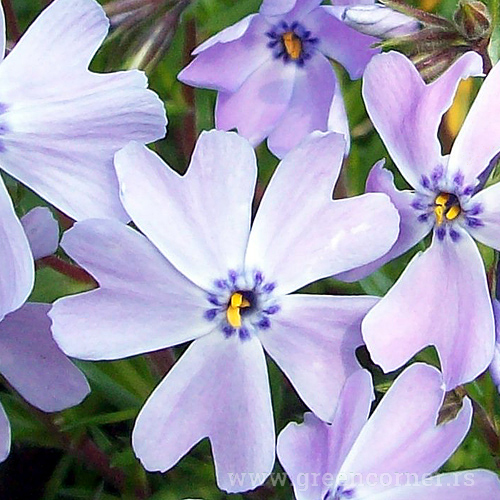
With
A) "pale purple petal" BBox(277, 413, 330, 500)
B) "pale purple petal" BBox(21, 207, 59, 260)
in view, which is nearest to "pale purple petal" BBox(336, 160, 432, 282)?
"pale purple petal" BBox(277, 413, 330, 500)

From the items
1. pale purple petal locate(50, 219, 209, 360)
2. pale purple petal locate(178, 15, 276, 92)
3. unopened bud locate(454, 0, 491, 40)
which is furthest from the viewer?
pale purple petal locate(178, 15, 276, 92)

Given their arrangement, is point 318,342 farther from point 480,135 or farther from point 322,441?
point 480,135

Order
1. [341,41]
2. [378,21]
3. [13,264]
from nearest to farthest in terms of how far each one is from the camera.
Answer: [13,264], [378,21], [341,41]

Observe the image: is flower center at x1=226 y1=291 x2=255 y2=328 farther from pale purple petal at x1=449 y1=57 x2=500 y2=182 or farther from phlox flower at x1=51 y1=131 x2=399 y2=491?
pale purple petal at x1=449 y1=57 x2=500 y2=182

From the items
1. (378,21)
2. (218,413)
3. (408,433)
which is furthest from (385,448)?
(378,21)

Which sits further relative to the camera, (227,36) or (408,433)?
(227,36)

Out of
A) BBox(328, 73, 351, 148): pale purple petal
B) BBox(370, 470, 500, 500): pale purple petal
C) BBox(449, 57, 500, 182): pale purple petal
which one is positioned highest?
BBox(449, 57, 500, 182): pale purple petal

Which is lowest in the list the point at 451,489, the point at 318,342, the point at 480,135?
the point at 451,489
